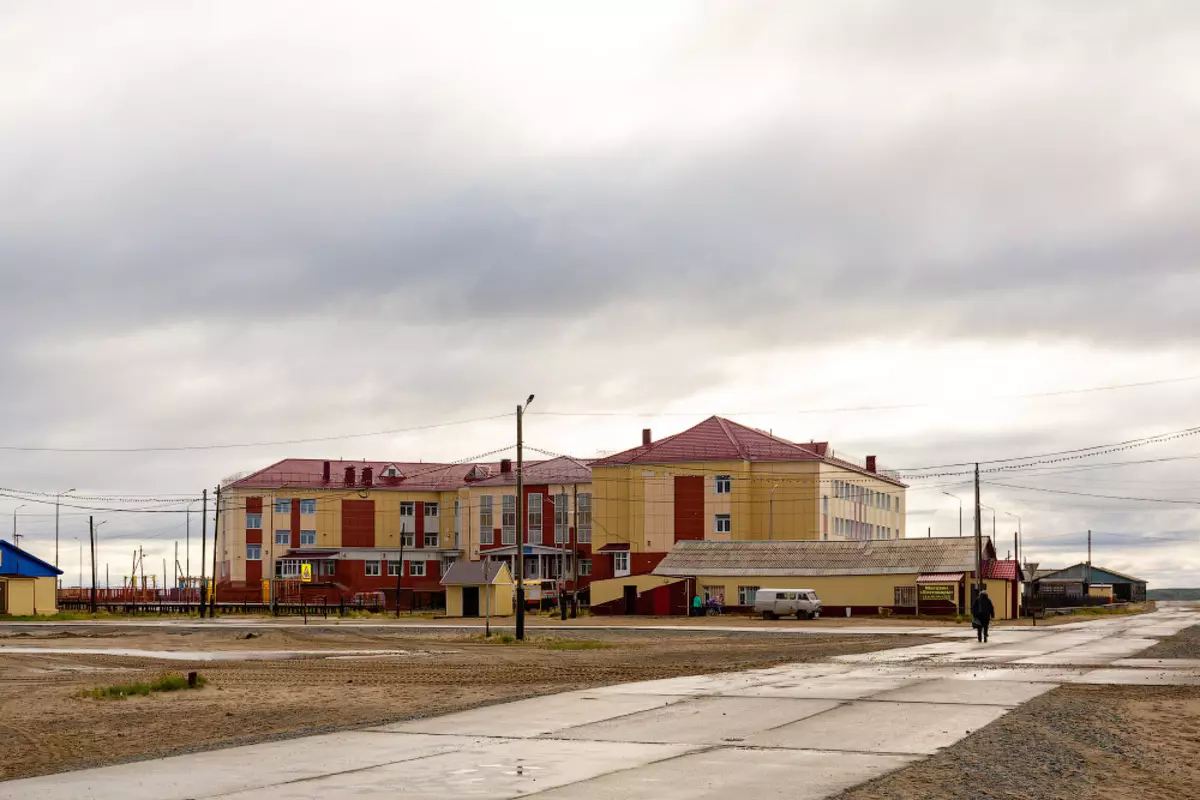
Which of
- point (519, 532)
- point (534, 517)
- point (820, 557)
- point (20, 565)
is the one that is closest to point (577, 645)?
point (519, 532)

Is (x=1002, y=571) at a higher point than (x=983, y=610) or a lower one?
lower

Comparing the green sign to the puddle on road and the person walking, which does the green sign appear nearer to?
the person walking

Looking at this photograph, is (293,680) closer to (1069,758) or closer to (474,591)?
(1069,758)

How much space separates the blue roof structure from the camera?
260ft

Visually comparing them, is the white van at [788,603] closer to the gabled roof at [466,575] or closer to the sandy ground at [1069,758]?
the gabled roof at [466,575]

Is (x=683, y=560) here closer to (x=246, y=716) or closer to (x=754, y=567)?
(x=754, y=567)

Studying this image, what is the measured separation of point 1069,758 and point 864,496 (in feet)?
350

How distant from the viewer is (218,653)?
4069cm

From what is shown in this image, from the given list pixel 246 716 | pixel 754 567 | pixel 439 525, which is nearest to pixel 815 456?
pixel 754 567

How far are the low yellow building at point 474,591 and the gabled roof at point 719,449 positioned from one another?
29701 mm

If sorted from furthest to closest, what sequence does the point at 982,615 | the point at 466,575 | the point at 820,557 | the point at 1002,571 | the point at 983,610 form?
the point at 820,557, the point at 1002,571, the point at 466,575, the point at 983,610, the point at 982,615

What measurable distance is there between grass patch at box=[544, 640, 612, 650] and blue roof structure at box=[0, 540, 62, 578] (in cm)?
4708

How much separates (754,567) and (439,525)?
156 feet

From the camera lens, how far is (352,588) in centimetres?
11862
